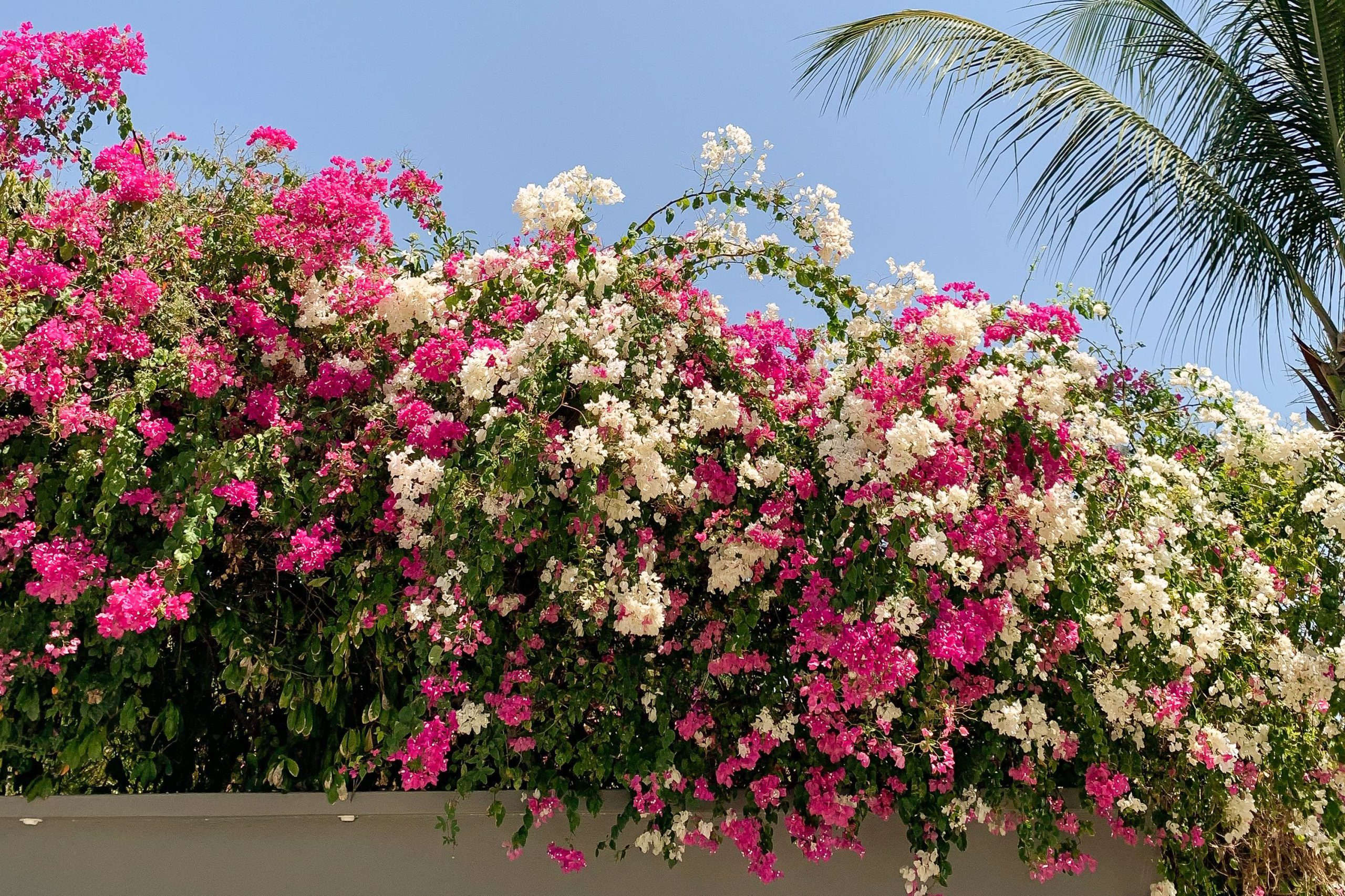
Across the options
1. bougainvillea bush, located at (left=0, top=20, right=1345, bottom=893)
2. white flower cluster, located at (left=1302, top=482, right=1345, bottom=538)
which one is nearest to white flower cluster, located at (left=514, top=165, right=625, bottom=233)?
bougainvillea bush, located at (left=0, top=20, right=1345, bottom=893)

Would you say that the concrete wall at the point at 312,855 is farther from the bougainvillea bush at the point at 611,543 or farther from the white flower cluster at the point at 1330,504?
the white flower cluster at the point at 1330,504

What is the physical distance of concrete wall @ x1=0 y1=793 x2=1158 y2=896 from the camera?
11.2 feet

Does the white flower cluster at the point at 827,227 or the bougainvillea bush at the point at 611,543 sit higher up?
the white flower cluster at the point at 827,227

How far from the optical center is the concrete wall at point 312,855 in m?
3.42

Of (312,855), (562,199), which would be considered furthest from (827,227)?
(312,855)

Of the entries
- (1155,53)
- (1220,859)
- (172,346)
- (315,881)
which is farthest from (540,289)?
(1155,53)

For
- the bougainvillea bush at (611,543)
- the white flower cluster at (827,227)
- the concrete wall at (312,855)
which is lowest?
the concrete wall at (312,855)

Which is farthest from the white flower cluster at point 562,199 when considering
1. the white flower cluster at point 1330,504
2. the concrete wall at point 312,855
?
the white flower cluster at point 1330,504

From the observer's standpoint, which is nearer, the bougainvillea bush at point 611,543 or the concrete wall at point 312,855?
the bougainvillea bush at point 611,543

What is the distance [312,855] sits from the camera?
350 centimetres

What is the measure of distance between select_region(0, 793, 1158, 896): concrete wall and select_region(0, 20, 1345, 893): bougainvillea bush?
12 cm

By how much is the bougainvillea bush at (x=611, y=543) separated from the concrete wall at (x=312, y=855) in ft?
0.38

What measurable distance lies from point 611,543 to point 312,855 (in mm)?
1625

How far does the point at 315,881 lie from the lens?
3.49 meters
